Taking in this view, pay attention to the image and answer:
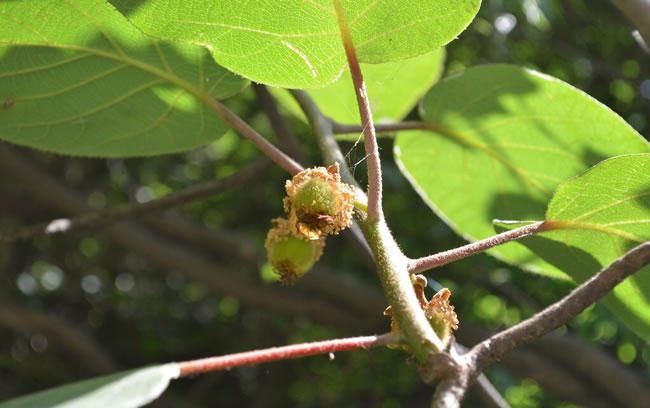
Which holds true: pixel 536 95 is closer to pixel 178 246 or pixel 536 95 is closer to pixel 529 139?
pixel 529 139

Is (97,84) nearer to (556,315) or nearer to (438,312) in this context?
(438,312)

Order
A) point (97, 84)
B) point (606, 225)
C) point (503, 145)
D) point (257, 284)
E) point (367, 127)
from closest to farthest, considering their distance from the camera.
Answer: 1. point (367, 127)
2. point (606, 225)
3. point (97, 84)
4. point (503, 145)
5. point (257, 284)

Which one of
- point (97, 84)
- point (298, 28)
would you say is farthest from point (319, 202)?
point (97, 84)

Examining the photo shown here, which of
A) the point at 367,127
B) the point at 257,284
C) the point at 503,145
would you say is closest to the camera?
the point at 367,127

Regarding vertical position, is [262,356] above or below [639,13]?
below

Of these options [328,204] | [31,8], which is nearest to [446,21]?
[328,204]

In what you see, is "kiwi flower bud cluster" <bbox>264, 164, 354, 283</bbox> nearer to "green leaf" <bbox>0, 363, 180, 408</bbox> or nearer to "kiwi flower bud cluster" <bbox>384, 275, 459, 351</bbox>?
"kiwi flower bud cluster" <bbox>384, 275, 459, 351</bbox>

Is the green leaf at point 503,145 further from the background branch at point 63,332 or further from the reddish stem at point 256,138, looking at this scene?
the background branch at point 63,332

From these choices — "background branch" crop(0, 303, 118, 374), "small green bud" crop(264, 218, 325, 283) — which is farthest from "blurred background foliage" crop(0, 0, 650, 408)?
"small green bud" crop(264, 218, 325, 283)
